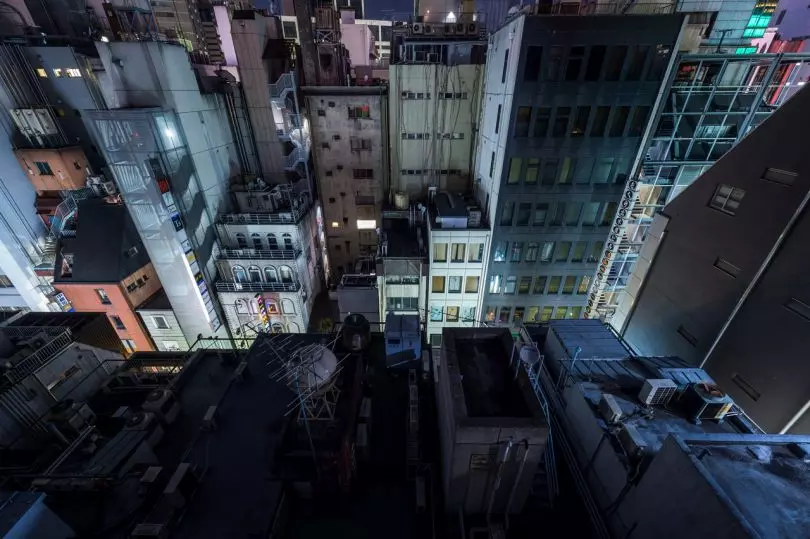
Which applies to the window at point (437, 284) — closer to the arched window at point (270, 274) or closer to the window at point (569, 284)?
the window at point (569, 284)

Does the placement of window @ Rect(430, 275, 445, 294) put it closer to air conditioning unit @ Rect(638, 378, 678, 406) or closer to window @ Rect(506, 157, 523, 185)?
window @ Rect(506, 157, 523, 185)

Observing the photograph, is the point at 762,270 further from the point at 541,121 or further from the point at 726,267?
the point at 541,121

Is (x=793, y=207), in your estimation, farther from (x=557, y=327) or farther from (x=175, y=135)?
(x=175, y=135)

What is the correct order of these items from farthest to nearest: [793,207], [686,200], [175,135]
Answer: [175,135] → [686,200] → [793,207]

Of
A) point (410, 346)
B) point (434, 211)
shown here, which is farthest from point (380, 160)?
point (410, 346)

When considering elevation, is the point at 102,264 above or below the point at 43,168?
below

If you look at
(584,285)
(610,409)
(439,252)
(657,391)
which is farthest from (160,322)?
(584,285)
